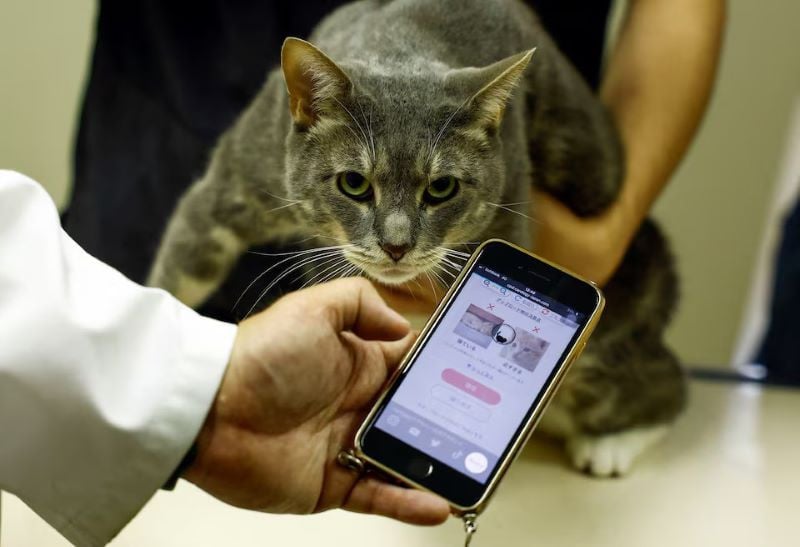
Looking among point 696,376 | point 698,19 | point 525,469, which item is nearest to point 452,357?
point 525,469

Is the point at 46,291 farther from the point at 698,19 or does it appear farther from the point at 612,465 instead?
the point at 698,19

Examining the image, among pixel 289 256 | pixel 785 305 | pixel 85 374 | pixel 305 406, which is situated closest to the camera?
pixel 85 374

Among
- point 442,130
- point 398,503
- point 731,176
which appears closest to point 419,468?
point 398,503

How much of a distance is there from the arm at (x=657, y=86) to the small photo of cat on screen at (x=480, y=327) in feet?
1.55

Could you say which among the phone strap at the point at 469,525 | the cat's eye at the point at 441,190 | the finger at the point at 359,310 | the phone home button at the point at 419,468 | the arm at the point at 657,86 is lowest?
the phone strap at the point at 469,525

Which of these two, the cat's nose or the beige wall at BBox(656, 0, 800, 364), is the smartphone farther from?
the beige wall at BBox(656, 0, 800, 364)

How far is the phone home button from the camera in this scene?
0.72 meters

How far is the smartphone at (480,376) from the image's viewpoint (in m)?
0.73

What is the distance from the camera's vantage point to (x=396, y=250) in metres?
0.87

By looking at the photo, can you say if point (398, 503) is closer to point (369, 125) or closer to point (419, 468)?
point (419, 468)

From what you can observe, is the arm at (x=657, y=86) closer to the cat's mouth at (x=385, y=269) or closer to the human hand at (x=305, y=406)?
the cat's mouth at (x=385, y=269)

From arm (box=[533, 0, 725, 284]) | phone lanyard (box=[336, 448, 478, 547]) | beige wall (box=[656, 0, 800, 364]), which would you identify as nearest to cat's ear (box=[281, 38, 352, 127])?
phone lanyard (box=[336, 448, 478, 547])

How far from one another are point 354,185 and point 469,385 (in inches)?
10.1

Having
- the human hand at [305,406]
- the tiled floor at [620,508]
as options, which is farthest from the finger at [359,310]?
the tiled floor at [620,508]
